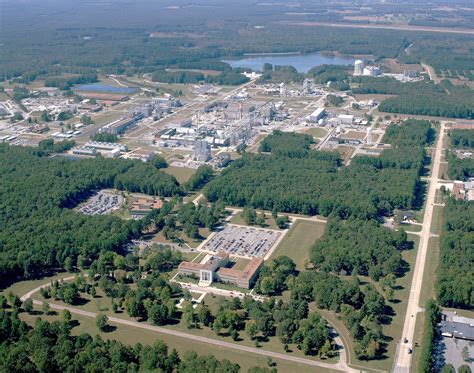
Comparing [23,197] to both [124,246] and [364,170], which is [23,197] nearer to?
[124,246]

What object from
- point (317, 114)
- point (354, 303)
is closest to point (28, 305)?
point (354, 303)

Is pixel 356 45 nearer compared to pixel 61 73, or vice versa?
pixel 61 73

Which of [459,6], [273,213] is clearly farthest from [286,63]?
[459,6]

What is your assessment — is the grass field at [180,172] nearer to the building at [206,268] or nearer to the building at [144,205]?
the building at [144,205]

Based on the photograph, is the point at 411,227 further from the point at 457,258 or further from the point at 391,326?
the point at 391,326

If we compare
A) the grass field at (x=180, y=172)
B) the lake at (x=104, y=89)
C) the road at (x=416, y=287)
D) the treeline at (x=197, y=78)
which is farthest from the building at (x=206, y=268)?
the treeline at (x=197, y=78)

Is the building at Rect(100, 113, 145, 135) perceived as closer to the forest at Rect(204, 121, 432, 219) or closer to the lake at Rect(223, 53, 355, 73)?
the forest at Rect(204, 121, 432, 219)
